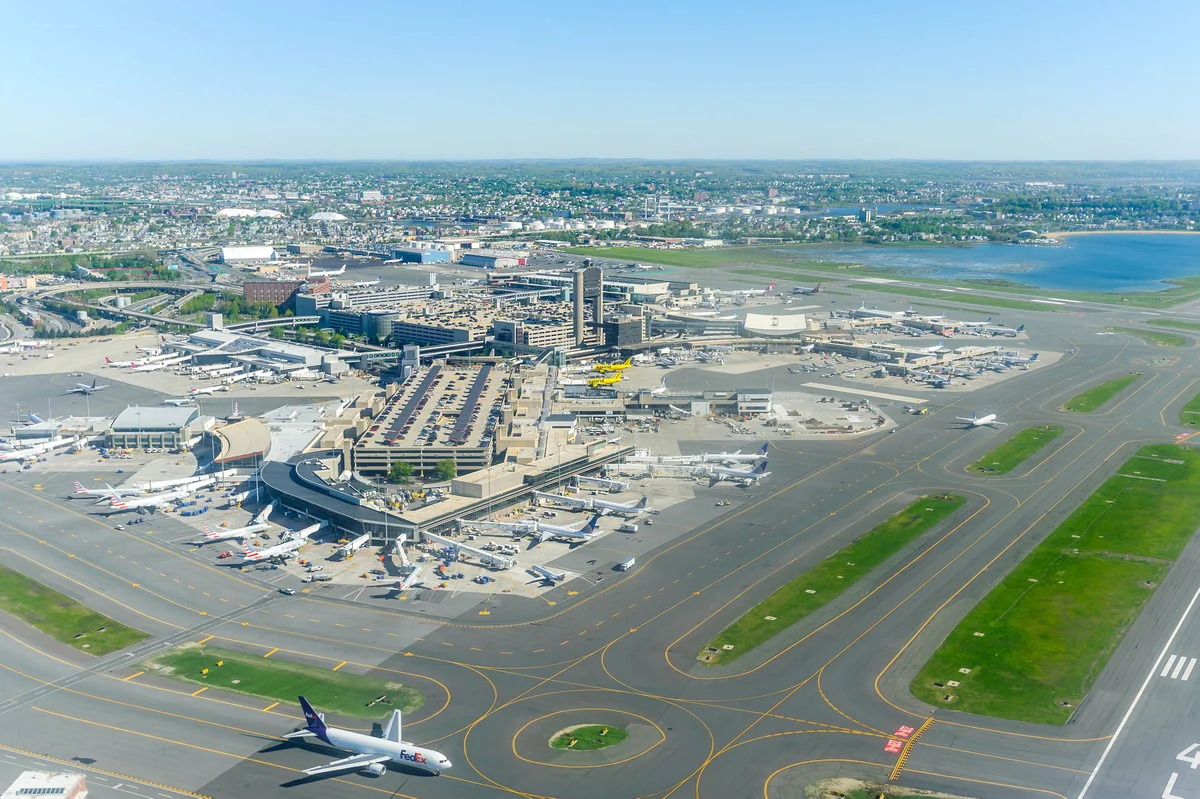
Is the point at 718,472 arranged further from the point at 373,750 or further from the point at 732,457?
the point at 373,750

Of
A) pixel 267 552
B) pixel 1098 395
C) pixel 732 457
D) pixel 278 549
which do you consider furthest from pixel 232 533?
pixel 1098 395

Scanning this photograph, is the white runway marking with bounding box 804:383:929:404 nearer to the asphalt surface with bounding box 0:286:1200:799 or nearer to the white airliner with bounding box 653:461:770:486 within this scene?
the white airliner with bounding box 653:461:770:486

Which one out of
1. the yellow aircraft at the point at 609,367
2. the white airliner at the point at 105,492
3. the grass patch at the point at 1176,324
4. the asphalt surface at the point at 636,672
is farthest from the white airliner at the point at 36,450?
the grass patch at the point at 1176,324

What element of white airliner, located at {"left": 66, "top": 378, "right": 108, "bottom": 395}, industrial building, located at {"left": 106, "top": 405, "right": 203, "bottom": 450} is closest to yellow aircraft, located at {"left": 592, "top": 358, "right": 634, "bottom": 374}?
industrial building, located at {"left": 106, "top": 405, "right": 203, "bottom": 450}

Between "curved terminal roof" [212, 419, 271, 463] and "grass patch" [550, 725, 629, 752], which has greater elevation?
"curved terminal roof" [212, 419, 271, 463]

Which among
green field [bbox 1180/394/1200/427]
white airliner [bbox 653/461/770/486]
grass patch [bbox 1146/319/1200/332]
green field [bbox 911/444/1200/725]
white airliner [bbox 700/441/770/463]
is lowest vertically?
green field [bbox 911/444/1200/725]

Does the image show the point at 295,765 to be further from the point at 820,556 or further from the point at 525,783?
the point at 820,556

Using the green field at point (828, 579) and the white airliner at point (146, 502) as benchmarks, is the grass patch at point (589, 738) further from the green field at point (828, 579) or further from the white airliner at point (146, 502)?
the white airliner at point (146, 502)
